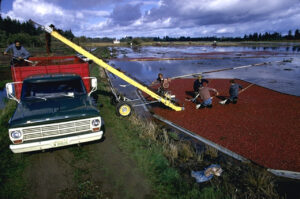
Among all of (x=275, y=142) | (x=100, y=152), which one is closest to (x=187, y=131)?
(x=275, y=142)

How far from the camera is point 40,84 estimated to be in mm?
6852

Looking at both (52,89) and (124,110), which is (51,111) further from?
(124,110)

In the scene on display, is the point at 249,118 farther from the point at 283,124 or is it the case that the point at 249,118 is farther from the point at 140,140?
the point at 140,140

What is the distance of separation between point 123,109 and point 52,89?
12.0 feet

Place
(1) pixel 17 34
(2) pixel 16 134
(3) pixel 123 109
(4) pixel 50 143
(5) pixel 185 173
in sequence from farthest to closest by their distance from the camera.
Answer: (1) pixel 17 34
(3) pixel 123 109
(5) pixel 185 173
(4) pixel 50 143
(2) pixel 16 134

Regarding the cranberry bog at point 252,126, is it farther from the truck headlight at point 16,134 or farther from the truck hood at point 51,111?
the truck headlight at point 16,134

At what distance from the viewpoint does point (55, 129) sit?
18.0 ft

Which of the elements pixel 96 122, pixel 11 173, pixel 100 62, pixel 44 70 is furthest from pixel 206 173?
pixel 44 70

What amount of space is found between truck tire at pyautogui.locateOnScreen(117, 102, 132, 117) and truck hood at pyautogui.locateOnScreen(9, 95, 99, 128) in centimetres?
313

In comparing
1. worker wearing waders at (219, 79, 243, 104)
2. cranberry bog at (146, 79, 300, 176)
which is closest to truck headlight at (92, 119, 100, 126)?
cranberry bog at (146, 79, 300, 176)

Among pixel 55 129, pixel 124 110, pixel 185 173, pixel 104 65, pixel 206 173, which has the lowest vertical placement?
pixel 185 173

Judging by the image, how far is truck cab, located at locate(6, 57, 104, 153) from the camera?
5.24 meters

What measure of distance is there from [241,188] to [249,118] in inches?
220

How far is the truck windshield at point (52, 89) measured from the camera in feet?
21.6
